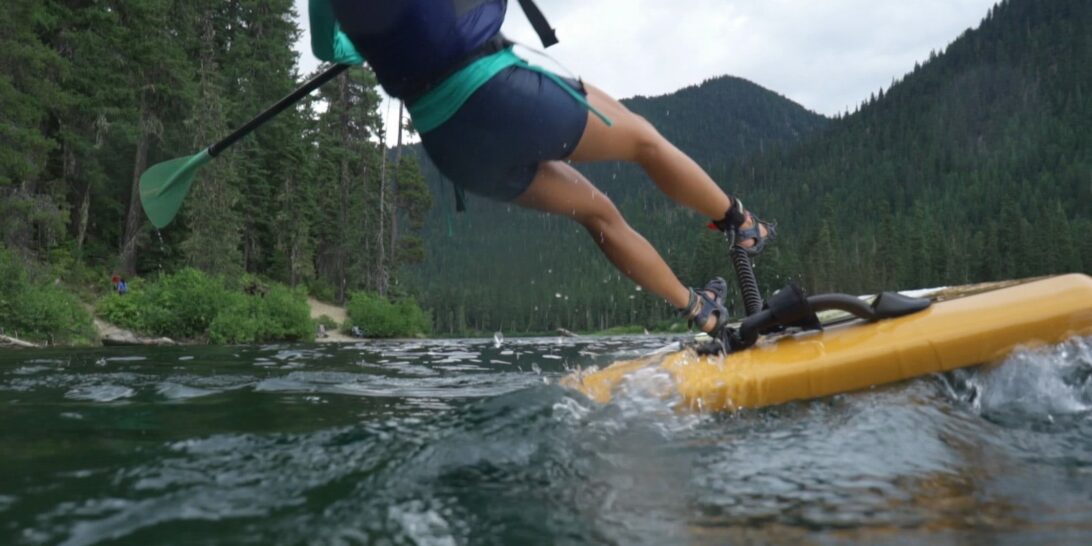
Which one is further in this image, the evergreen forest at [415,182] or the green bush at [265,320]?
the evergreen forest at [415,182]

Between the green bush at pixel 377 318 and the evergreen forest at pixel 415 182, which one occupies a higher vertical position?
the evergreen forest at pixel 415 182

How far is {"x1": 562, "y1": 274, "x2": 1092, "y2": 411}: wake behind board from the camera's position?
258cm

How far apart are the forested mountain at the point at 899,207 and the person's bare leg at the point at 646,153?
59397 millimetres

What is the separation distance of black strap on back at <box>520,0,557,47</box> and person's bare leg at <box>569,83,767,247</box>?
0.27 meters

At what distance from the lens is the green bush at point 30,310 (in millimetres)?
12164

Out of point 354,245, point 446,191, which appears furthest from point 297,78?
point 446,191

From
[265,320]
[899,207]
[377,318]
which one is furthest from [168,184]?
[899,207]

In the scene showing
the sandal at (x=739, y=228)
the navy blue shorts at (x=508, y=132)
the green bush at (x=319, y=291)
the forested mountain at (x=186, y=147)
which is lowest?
the sandal at (x=739, y=228)

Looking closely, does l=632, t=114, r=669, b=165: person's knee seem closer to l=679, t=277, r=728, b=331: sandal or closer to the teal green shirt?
the teal green shirt

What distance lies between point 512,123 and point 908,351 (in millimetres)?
1791

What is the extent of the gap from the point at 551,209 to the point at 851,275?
73.0 meters

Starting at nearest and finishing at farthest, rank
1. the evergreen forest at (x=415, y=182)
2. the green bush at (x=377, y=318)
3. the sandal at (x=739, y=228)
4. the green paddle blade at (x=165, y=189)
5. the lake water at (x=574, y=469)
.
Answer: the lake water at (x=574, y=469) < the sandal at (x=739, y=228) < the green paddle blade at (x=165, y=189) < the evergreen forest at (x=415, y=182) < the green bush at (x=377, y=318)

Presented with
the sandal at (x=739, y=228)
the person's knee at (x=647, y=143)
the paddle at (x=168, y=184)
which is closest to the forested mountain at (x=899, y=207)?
the paddle at (x=168, y=184)

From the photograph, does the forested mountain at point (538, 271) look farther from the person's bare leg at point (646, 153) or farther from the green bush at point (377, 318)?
the person's bare leg at point (646, 153)
